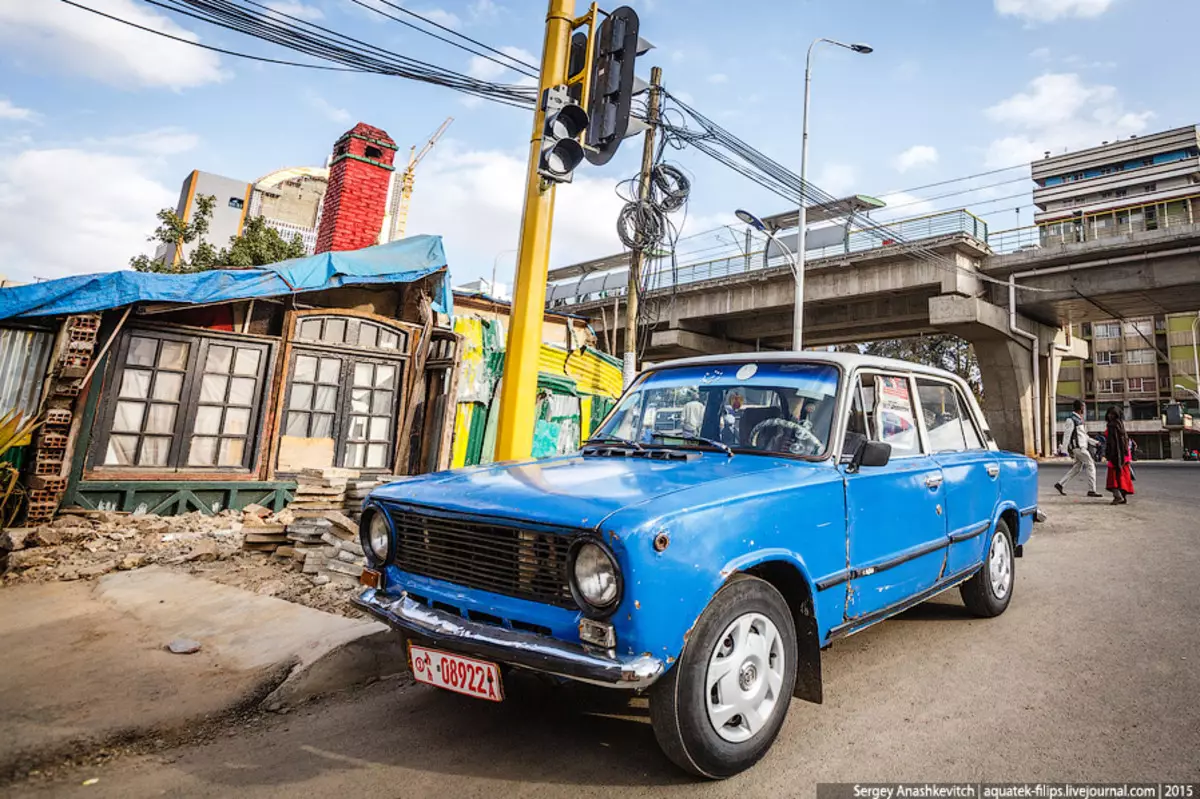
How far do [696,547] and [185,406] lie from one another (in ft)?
23.5

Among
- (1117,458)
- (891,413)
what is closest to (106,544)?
(891,413)

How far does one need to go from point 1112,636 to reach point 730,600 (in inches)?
129

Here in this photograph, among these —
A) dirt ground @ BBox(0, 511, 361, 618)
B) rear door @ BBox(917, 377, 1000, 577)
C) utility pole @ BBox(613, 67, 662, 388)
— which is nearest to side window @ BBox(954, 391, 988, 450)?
rear door @ BBox(917, 377, 1000, 577)

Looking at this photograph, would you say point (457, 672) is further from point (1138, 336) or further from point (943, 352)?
point (1138, 336)

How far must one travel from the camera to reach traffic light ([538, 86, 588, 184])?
4.64 meters

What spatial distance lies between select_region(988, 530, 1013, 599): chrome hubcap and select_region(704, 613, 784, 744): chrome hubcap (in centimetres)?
269

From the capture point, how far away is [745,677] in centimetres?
229

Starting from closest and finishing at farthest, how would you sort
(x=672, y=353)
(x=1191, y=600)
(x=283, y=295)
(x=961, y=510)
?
(x=961, y=510) < (x=1191, y=600) < (x=283, y=295) < (x=672, y=353)

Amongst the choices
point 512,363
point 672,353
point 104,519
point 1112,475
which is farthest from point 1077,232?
point 104,519

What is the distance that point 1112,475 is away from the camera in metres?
10.5

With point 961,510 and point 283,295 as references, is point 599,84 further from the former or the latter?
point 283,295

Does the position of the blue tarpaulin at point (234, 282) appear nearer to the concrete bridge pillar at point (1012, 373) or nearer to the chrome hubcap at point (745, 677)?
the chrome hubcap at point (745, 677)

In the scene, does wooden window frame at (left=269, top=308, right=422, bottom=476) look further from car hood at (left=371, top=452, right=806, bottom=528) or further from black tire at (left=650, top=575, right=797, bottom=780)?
black tire at (left=650, top=575, right=797, bottom=780)

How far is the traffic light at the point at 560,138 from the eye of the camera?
4637 millimetres
